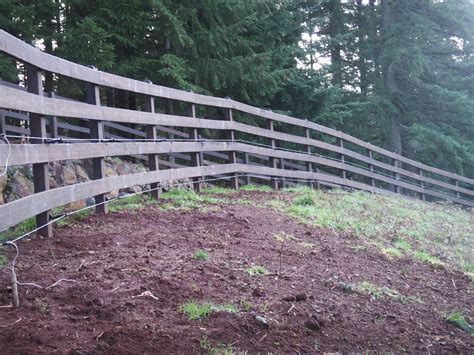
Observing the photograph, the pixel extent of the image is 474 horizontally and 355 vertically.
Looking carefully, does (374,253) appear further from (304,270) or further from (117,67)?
(117,67)

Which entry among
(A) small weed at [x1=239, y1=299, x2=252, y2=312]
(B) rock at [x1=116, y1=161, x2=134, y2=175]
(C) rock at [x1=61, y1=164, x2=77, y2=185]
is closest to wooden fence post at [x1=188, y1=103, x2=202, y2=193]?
(B) rock at [x1=116, y1=161, x2=134, y2=175]

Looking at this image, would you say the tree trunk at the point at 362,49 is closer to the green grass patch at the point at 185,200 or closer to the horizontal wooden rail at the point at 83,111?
the horizontal wooden rail at the point at 83,111

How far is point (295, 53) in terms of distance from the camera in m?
16.0

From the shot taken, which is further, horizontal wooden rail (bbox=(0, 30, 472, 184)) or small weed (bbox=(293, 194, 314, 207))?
small weed (bbox=(293, 194, 314, 207))

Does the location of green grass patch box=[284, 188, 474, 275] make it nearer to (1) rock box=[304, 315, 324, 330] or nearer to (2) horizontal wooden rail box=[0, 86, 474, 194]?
(2) horizontal wooden rail box=[0, 86, 474, 194]

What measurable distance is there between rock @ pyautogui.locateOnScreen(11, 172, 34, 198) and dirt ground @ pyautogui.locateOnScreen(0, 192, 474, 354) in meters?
1.55

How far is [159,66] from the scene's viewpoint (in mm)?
11992

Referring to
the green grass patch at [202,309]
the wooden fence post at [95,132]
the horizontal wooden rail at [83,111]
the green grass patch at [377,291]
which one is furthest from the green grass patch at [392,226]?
the green grass patch at [202,309]

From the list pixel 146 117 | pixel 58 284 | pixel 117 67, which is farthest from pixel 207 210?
pixel 117 67

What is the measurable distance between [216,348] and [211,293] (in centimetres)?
86

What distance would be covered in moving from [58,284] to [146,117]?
12.3ft

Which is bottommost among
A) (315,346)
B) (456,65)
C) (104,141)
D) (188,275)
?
(315,346)

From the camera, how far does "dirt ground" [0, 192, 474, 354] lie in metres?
3.04

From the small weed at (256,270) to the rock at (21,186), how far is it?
3.77 m
